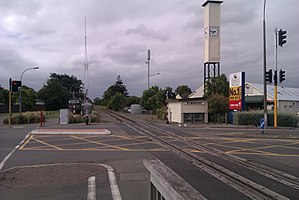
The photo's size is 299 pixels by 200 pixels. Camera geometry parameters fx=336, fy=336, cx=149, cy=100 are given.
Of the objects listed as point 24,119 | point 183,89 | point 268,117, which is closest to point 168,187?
point 268,117

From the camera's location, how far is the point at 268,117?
36.3 metres

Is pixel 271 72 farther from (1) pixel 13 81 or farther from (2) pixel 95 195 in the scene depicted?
(2) pixel 95 195

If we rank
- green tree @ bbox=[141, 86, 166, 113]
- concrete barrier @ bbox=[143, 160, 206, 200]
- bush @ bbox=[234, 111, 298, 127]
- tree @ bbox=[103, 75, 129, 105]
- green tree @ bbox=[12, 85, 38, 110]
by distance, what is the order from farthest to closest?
1. tree @ bbox=[103, 75, 129, 105]
2. green tree @ bbox=[12, 85, 38, 110]
3. green tree @ bbox=[141, 86, 166, 113]
4. bush @ bbox=[234, 111, 298, 127]
5. concrete barrier @ bbox=[143, 160, 206, 200]

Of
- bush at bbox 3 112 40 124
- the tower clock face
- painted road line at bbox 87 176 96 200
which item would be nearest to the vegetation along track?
painted road line at bbox 87 176 96 200

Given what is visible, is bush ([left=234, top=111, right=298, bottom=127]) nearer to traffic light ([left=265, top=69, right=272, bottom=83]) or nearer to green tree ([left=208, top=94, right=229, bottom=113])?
green tree ([left=208, top=94, right=229, bottom=113])

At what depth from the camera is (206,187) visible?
7691mm

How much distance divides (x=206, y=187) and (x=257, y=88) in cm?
6105

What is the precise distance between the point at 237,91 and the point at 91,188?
31488 millimetres

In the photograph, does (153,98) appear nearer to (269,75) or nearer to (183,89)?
(183,89)

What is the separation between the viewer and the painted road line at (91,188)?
699cm

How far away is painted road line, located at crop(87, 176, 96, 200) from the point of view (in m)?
6.99

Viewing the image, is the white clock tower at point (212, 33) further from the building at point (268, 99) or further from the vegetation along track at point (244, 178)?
the vegetation along track at point (244, 178)

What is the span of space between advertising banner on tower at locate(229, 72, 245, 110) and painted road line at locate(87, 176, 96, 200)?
3003 centimetres

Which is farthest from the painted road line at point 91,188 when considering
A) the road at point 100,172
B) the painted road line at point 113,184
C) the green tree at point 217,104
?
the green tree at point 217,104
